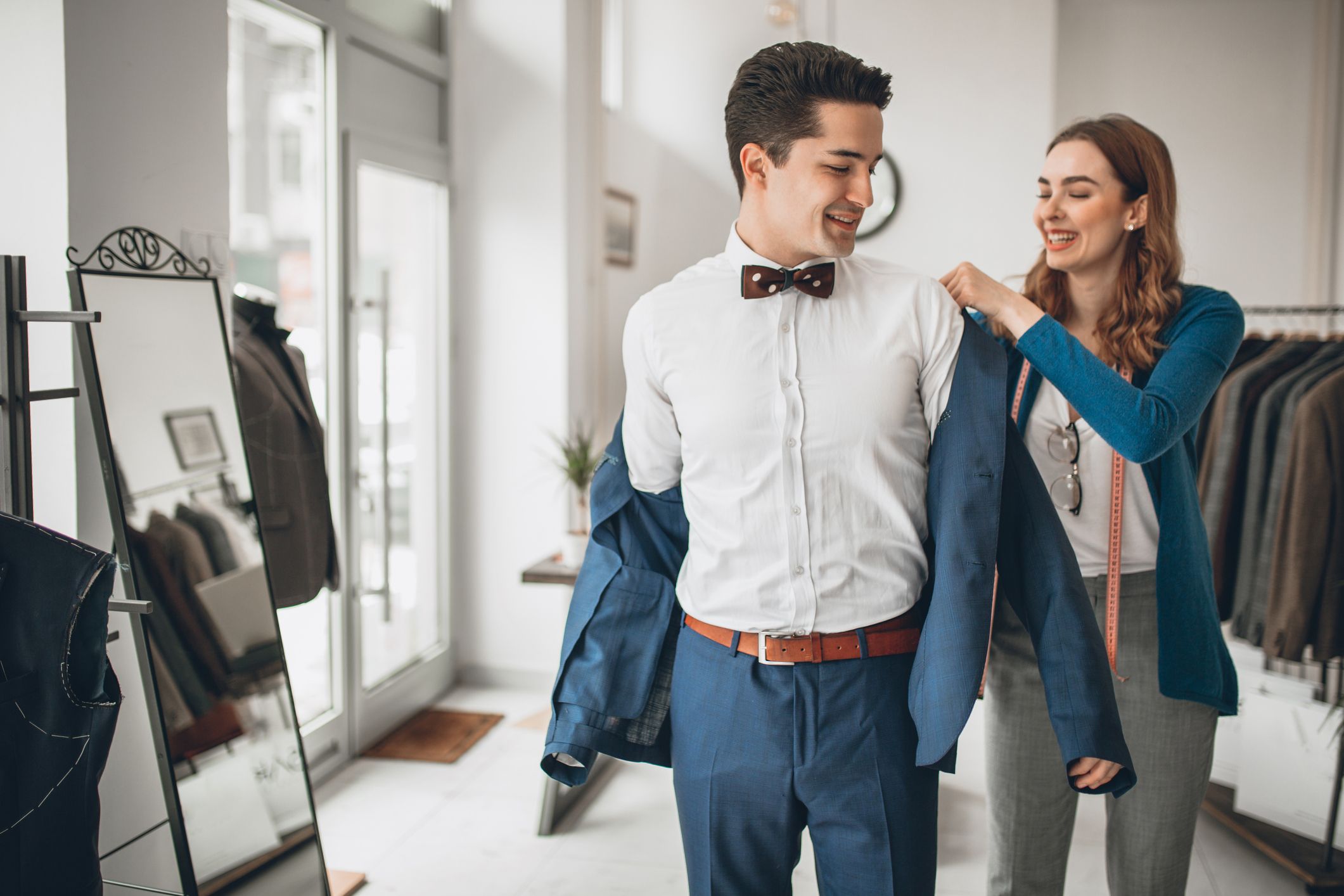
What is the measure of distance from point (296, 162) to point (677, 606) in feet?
21.4

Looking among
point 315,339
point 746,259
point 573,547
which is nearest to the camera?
point 746,259

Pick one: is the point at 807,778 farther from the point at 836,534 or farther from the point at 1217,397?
the point at 1217,397

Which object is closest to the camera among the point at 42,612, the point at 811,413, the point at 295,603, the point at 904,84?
the point at 811,413

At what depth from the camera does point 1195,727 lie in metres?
1.68

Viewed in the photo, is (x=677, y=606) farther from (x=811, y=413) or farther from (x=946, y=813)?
(x=946, y=813)

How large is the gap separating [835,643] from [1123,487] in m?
0.65

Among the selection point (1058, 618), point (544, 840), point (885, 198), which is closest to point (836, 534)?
point (1058, 618)

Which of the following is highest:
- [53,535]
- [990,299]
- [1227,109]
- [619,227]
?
[1227,109]

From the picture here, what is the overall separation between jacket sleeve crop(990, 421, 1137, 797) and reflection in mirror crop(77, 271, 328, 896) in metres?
1.59

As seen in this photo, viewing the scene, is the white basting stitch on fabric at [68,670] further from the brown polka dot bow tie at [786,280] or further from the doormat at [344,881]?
the doormat at [344,881]

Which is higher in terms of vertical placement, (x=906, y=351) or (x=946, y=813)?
(x=906, y=351)

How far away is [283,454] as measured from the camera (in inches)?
112

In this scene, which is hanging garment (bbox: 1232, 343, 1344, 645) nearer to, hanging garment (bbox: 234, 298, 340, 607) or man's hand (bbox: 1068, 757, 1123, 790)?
man's hand (bbox: 1068, 757, 1123, 790)

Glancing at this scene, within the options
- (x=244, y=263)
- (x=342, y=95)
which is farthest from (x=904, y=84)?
(x=244, y=263)
